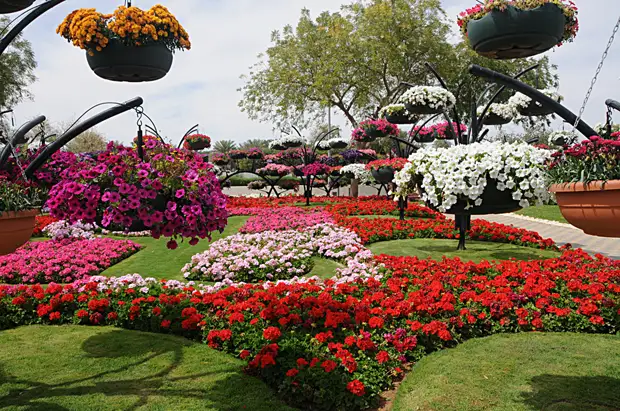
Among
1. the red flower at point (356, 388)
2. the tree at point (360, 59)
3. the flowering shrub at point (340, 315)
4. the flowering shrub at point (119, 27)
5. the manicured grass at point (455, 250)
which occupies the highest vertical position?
the tree at point (360, 59)

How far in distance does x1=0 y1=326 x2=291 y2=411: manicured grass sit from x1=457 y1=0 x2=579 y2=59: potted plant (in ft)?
8.16

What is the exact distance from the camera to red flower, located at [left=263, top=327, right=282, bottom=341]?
12.4ft

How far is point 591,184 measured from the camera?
2.28 meters

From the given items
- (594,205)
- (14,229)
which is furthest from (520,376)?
(14,229)

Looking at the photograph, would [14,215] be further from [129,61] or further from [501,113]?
[501,113]

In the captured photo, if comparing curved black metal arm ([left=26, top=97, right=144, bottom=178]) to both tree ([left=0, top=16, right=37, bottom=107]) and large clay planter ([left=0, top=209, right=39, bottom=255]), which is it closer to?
large clay planter ([left=0, top=209, right=39, bottom=255])

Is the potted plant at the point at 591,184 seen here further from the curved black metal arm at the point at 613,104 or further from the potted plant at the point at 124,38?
the potted plant at the point at 124,38

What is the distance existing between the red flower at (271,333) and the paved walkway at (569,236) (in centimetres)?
682

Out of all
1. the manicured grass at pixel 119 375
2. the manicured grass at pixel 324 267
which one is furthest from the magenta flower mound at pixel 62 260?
the manicured grass at pixel 324 267

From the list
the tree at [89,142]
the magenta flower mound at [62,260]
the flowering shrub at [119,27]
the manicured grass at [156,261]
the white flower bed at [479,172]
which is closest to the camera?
the flowering shrub at [119,27]

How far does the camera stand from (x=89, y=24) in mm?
2992

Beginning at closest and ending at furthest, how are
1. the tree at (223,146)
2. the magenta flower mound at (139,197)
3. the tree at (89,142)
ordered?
the magenta flower mound at (139,197) < the tree at (89,142) < the tree at (223,146)

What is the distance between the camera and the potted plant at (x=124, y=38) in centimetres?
302

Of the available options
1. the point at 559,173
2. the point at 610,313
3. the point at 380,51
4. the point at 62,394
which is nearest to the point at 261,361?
the point at 62,394
